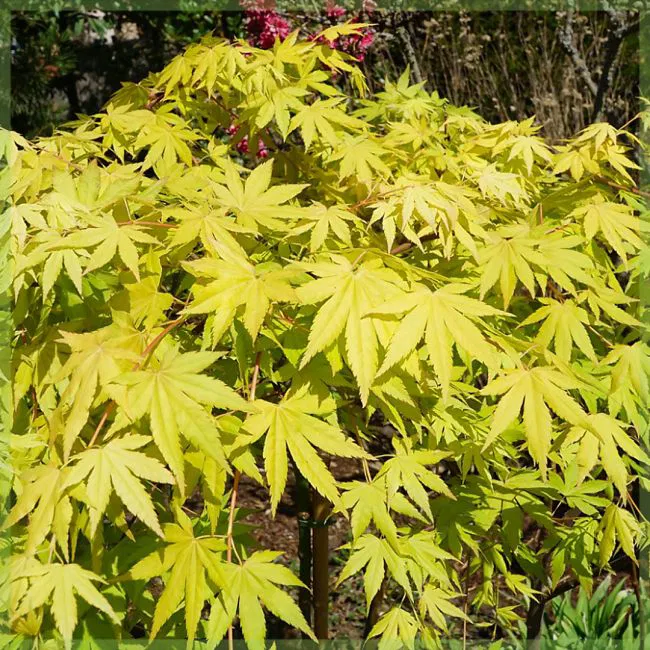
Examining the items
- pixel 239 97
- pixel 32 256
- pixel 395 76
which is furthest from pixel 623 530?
pixel 395 76

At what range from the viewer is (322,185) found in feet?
6.56

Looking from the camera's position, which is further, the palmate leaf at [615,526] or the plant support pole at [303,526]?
the plant support pole at [303,526]

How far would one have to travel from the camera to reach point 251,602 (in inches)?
50.6

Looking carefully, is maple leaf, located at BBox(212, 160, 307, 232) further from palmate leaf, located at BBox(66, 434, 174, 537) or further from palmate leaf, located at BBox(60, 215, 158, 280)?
palmate leaf, located at BBox(66, 434, 174, 537)

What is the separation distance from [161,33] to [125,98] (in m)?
4.04

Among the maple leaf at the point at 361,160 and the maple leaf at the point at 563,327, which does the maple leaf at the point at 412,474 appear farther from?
the maple leaf at the point at 361,160

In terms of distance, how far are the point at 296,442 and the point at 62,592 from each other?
425 mm


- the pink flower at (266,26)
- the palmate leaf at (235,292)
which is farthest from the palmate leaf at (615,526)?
the pink flower at (266,26)

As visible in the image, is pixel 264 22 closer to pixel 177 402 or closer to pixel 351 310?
pixel 351 310

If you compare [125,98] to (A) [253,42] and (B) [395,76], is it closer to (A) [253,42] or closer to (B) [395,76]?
(A) [253,42]

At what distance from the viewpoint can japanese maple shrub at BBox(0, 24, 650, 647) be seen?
1183 millimetres

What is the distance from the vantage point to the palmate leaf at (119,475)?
43.1 inches

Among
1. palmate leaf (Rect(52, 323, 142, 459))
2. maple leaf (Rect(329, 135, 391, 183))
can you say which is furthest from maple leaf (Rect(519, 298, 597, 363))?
palmate leaf (Rect(52, 323, 142, 459))

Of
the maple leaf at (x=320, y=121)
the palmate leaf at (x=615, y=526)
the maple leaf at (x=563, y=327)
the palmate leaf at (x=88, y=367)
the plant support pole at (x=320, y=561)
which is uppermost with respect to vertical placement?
the maple leaf at (x=320, y=121)
